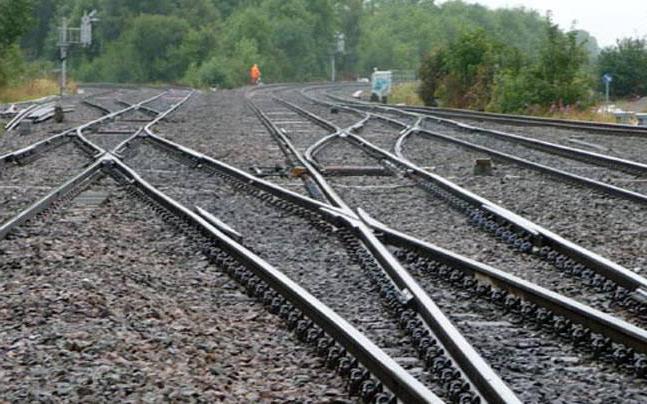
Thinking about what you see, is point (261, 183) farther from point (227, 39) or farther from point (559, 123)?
point (227, 39)

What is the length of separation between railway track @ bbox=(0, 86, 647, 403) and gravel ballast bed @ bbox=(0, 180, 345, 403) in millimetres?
18

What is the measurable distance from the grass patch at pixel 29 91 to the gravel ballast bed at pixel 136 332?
1252 inches

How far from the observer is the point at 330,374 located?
208 inches

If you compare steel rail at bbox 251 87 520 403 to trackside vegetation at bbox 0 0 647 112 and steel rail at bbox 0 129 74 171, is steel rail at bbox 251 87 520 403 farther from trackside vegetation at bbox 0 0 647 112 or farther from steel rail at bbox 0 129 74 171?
trackside vegetation at bbox 0 0 647 112

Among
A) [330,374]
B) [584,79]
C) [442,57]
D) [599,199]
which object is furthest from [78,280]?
[442,57]

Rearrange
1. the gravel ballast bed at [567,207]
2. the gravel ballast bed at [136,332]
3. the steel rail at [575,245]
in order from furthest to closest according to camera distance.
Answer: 1. the gravel ballast bed at [567,207]
2. the steel rail at [575,245]
3. the gravel ballast bed at [136,332]

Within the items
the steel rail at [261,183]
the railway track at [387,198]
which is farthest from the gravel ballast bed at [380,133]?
the railway track at [387,198]

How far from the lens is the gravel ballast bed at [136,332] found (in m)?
4.98

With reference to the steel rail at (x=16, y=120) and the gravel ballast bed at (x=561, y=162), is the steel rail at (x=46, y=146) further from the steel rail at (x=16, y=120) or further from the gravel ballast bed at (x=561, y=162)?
the gravel ballast bed at (x=561, y=162)

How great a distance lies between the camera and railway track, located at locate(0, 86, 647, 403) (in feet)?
16.8

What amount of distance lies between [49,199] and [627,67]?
34815 millimetres

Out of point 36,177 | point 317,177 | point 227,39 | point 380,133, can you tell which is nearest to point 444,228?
point 317,177

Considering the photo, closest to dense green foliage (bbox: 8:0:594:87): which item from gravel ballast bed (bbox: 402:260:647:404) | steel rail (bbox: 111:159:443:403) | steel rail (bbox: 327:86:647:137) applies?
steel rail (bbox: 327:86:647:137)

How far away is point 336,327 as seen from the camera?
5.61 metres
